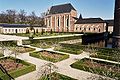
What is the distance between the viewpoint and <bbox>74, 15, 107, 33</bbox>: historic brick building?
55.2m

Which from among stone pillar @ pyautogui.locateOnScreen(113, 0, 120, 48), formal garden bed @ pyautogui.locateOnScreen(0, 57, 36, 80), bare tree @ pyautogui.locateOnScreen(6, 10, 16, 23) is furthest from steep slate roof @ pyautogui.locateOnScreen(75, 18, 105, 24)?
formal garden bed @ pyautogui.locateOnScreen(0, 57, 36, 80)

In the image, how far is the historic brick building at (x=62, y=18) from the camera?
60.2 m

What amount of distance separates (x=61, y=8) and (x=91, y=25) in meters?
16.3

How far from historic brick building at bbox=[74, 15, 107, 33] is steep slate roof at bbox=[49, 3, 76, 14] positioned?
273 inches

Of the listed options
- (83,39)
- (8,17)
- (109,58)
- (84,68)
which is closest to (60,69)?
(84,68)

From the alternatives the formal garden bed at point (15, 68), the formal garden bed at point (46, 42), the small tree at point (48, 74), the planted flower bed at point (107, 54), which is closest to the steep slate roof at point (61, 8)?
the formal garden bed at point (46, 42)

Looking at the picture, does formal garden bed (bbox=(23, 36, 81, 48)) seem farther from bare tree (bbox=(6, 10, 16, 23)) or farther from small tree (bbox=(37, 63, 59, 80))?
bare tree (bbox=(6, 10, 16, 23))

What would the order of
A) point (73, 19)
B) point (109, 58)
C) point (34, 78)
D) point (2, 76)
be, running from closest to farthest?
point (2, 76) < point (34, 78) < point (109, 58) < point (73, 19)

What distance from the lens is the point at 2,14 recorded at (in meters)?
86.2

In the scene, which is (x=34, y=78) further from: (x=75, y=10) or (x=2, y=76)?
(x=75, y=10)

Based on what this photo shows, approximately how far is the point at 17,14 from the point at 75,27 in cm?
4659

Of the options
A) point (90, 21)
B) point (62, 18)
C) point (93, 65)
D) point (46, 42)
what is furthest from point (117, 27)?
point (62, 18)

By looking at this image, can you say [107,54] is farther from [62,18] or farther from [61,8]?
[61,8]

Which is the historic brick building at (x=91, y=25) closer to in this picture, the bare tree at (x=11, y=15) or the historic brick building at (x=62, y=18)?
the historic brick building at (x=62, y=18)
